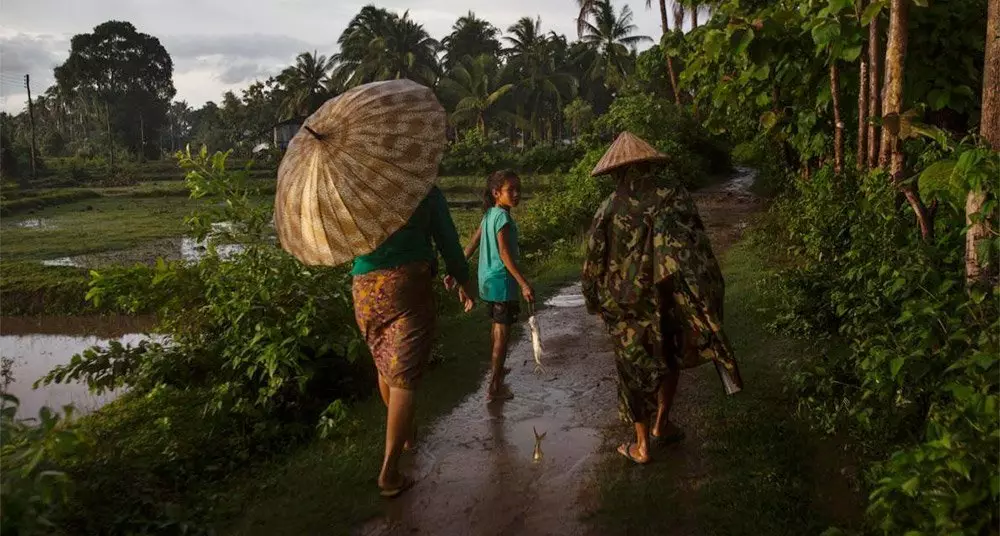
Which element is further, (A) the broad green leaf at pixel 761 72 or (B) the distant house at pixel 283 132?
(B) the distant house at pixel 283 132

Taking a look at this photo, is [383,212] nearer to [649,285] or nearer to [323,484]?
[649,285]

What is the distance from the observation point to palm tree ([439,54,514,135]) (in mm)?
38531

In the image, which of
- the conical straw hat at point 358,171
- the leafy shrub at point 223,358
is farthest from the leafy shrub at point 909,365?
the leafy shrub at point 223,358

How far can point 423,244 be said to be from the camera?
3.44 m

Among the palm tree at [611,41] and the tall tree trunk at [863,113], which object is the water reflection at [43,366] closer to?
the tall tree trunk at [863,113]

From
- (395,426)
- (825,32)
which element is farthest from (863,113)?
(395,426)

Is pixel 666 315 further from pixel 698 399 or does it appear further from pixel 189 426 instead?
pixel 189 426

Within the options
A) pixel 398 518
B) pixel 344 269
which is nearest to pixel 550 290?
pixel 344 269

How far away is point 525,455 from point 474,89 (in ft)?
121

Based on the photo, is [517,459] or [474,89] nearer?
[517,459]

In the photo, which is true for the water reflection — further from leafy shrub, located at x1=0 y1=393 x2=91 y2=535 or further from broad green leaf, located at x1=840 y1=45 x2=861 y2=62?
broad green leaf, located at x1=840 y1=45 x2=861 y2=62

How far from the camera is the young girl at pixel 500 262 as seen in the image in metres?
4.48

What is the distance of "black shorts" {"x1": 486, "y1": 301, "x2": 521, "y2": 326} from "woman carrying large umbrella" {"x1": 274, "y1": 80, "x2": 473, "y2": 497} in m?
1.25

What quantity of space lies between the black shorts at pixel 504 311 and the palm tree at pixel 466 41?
1762 inches
